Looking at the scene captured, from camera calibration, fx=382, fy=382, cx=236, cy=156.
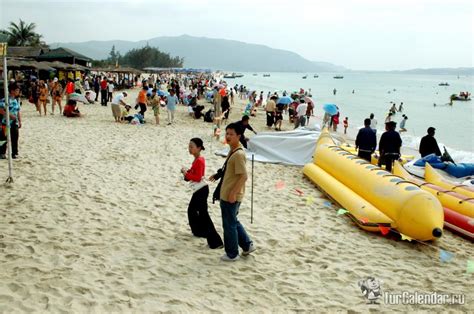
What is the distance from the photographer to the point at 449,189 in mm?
6766

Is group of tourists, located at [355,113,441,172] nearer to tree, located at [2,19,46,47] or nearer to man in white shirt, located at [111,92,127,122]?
man in white shirt, located at [111,92,127,122]

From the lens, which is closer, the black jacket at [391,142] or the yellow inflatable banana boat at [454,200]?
the yellow inflatable banana boat at [454,200]

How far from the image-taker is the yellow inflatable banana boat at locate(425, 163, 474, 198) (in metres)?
6.50

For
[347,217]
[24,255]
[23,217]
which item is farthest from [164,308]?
[347,217]

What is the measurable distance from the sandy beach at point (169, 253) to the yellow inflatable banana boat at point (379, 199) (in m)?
0.22

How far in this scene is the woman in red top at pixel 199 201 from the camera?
414cm

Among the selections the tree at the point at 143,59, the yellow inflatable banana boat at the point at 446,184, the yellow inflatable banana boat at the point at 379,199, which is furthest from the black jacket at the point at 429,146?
the tree at the point at 143,59

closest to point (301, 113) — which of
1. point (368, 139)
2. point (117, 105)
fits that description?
point (368, 139)

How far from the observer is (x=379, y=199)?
5387mm

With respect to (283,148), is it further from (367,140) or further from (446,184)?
(446,184)

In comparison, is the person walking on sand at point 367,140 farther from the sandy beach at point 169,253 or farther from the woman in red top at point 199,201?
the woman in red top at point 199,201

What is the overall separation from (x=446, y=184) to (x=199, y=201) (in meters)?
5.08

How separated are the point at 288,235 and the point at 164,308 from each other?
86.9 inches

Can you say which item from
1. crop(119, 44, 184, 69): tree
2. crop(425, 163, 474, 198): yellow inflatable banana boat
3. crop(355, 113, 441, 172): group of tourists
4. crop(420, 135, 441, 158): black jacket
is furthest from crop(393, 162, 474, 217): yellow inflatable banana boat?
crop(119, 44, 184, 69): tree
